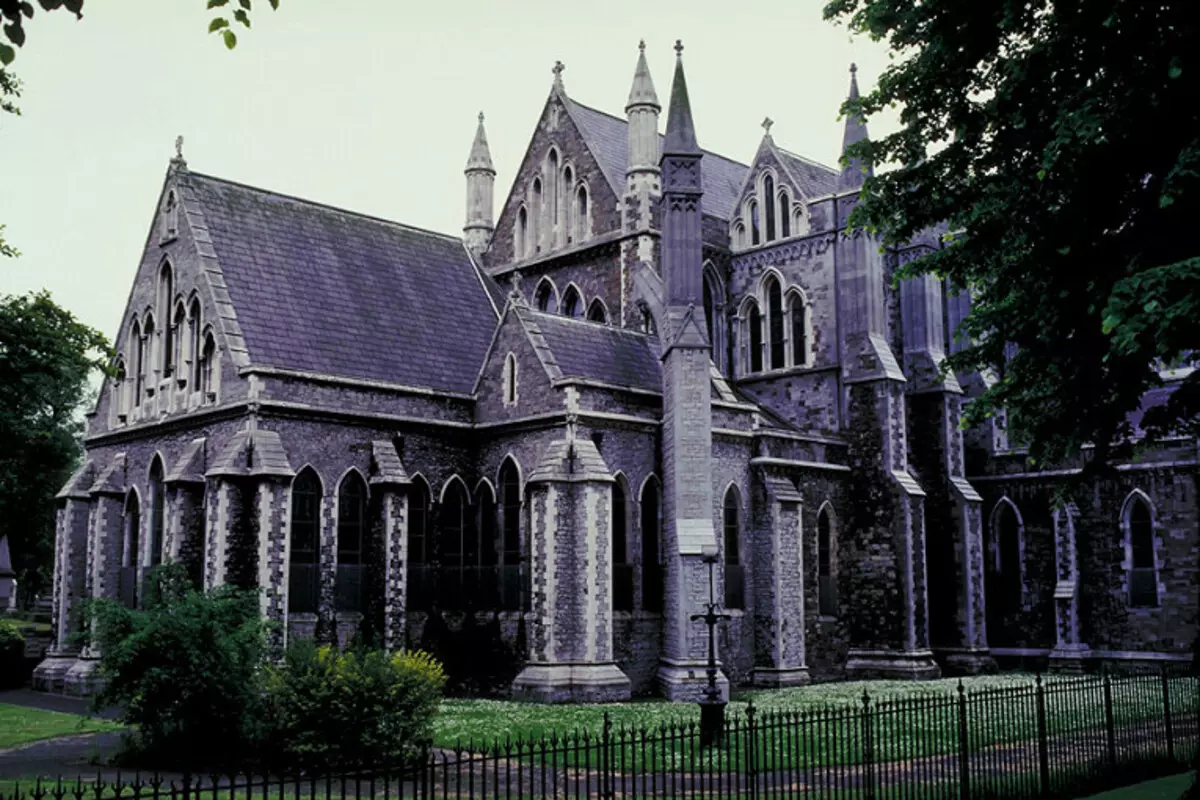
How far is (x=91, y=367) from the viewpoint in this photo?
28.2 metres

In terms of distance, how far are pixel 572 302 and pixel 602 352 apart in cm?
697

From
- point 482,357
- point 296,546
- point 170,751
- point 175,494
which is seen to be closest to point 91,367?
point 175,494

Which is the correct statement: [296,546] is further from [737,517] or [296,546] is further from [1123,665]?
[1123,665]

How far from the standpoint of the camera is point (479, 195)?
41.9 m

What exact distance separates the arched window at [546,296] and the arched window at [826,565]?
426 inches

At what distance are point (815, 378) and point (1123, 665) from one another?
1195 cm

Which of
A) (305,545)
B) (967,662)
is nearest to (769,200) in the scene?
(967,662)

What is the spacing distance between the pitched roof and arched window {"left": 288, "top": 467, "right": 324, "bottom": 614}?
13948 mm

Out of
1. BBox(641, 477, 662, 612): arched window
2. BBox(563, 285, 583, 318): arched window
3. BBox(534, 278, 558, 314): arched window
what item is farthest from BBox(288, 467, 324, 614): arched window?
BBox(534, 278, 558, 314): arched window

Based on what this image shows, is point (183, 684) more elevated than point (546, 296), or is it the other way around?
point (546, 296)

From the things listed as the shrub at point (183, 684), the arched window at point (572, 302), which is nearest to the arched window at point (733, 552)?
the arched window at point (572, 302)

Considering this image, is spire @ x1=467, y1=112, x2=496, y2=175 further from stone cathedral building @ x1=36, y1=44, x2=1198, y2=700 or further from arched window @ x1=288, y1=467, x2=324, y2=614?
arched window @ x1=288, y1=467, x2=324, y2=614

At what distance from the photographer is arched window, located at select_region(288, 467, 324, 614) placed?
2688 centimetres

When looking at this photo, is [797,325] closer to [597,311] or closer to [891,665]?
[597,311]
